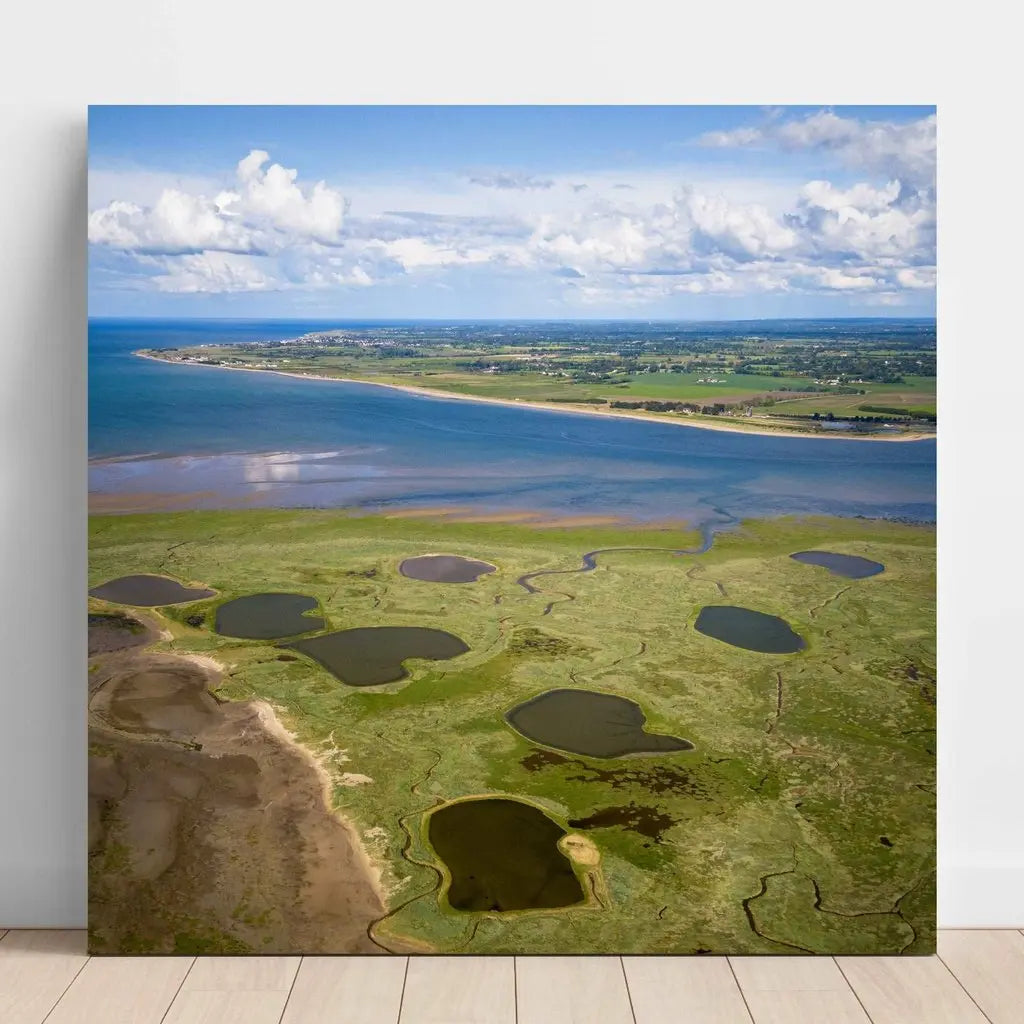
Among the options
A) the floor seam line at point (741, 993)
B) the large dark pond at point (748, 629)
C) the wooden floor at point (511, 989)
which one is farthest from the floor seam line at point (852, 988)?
the large dark pond at point (748, 629)

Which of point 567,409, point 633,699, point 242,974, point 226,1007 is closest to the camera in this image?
point 226,1007

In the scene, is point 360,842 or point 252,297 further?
point 252,297

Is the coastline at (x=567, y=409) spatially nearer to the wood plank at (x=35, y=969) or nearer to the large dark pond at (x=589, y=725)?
the large dark pond at (x=589, y=725)

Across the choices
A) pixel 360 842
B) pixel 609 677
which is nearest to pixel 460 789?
pixel 360 842
